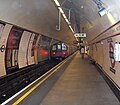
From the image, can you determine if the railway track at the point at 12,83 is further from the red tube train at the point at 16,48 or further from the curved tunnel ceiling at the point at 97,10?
the curved tunnel ceiling at the point at 97,10

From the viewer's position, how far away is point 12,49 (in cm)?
1369

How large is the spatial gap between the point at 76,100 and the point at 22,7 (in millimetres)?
4196

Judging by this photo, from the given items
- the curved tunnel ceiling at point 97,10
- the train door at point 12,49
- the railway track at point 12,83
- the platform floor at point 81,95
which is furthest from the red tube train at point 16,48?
the platform floor at point 81,95

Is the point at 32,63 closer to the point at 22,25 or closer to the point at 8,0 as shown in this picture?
the point at 22,25

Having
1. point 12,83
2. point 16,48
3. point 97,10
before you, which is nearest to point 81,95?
point 97,10

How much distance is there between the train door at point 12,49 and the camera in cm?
1285

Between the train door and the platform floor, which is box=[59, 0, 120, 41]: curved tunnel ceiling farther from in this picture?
the train door

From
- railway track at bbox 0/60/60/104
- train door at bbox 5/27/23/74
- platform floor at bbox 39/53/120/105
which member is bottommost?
railway track at bbox 0/60/60/104

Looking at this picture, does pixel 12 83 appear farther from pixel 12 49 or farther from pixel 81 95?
pixel 81 95

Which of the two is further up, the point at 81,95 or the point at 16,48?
the point at 16,48

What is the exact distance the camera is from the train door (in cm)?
1285

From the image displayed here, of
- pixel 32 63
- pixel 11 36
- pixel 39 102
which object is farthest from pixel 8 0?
pixel 32 63

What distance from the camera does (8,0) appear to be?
8.18m

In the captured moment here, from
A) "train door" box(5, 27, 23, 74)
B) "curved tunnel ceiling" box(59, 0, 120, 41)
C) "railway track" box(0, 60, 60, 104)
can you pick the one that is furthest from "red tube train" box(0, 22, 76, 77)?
"curved tunnel ceiling" box(59, 0, 120, 41)
